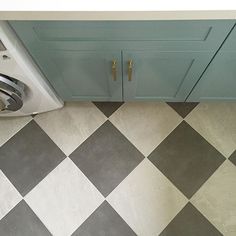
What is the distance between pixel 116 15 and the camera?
597 millimetres

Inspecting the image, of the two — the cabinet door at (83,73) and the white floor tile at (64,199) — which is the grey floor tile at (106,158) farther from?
the cabinet door at (83,73)

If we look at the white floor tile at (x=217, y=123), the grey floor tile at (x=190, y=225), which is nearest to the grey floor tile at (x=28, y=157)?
the grey floor tile at (x=190, y=225)

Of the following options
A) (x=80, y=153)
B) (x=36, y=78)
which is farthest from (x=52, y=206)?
(x=36, y=78)

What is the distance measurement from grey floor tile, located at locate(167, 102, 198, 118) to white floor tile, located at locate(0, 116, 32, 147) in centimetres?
80

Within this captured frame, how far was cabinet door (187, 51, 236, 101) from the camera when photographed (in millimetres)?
872

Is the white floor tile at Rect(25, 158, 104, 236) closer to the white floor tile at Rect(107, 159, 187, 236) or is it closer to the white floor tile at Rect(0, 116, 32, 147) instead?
the white floor tile at Rect(107, 159, 187, 236)

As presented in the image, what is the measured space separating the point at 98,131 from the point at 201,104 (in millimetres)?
588

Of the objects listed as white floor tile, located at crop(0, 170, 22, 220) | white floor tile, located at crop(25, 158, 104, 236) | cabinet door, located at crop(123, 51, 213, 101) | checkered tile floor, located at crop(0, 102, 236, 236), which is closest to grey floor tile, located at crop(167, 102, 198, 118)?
checkered tile floor, located at crop(0, 102, 236, 236)

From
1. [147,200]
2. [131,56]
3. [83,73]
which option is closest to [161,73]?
[131,56]

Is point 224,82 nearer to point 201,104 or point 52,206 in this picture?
point 201,104

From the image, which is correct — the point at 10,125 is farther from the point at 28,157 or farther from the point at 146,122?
the point at 146,122

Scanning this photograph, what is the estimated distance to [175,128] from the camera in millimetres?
1354

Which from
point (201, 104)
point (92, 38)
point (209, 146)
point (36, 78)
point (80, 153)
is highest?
point (36, 78)

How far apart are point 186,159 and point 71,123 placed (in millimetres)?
641
